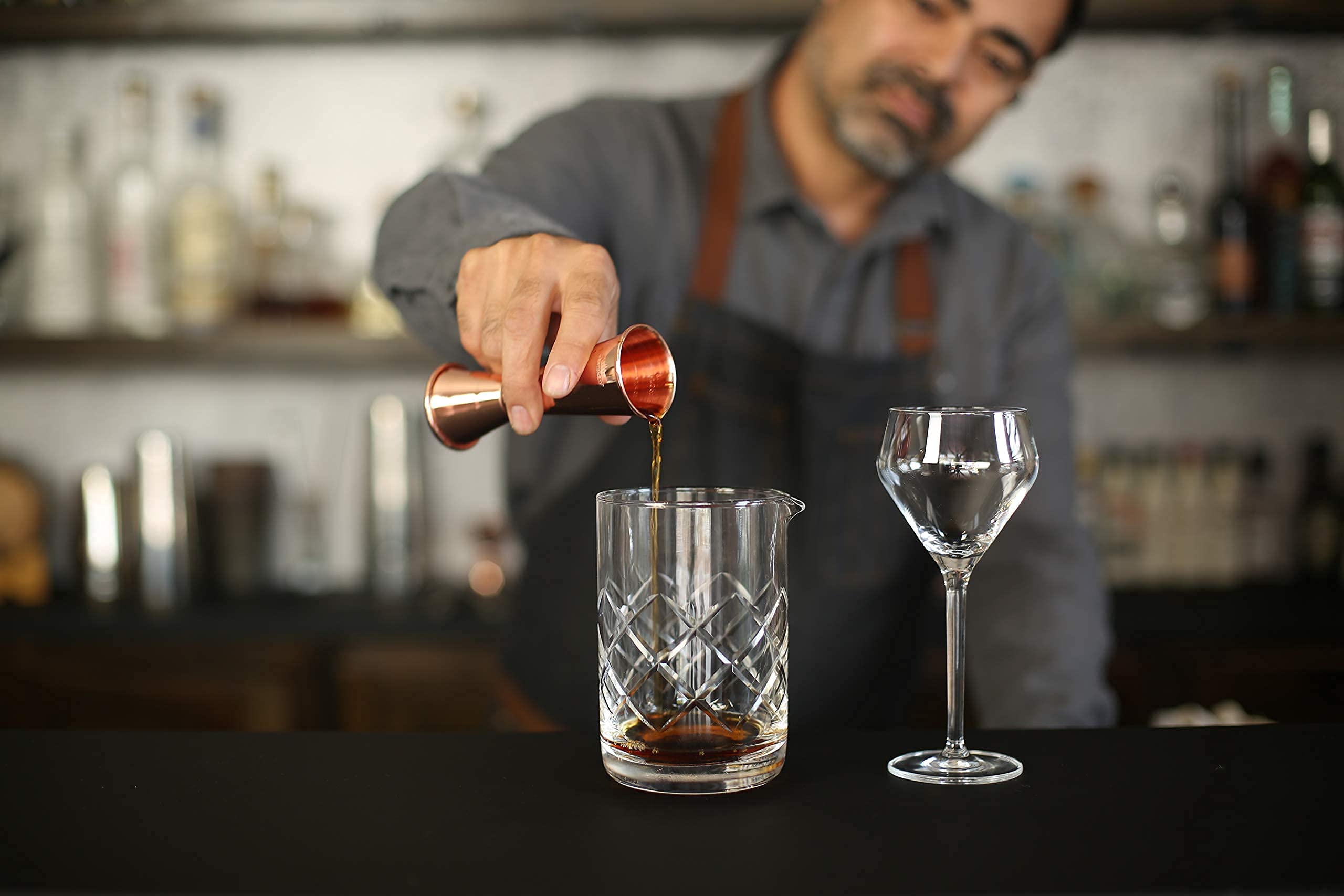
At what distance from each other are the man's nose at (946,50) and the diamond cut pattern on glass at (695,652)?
3.29ft

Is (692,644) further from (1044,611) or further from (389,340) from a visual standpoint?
(389,340)

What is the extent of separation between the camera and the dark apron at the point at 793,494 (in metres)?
1.44

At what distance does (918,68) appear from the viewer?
1.44 m

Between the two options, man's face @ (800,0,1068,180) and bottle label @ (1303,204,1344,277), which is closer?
man's face @ (800,0,1068,180)

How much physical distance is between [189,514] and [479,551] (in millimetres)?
547

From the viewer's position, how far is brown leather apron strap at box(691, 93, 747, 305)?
4.93 feet

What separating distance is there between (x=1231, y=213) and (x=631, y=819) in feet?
6.87

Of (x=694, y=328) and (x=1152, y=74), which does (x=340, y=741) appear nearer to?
(x=694, y=328)

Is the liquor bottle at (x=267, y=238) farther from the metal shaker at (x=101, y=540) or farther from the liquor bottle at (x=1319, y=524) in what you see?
the liquor bottle at (x=1319, y=524)

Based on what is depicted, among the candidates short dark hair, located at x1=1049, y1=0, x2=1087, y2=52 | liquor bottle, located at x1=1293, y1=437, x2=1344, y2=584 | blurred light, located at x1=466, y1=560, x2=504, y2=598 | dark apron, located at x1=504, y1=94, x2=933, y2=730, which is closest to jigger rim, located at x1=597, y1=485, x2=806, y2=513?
dark apron, located at x1=504, y1=94, x2=933, y2=730

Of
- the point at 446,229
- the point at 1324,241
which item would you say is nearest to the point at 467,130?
the point at 446,229

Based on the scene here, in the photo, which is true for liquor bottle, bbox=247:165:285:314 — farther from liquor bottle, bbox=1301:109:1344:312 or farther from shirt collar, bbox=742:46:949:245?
liquor bottle, bbox=1301:109:1344:312

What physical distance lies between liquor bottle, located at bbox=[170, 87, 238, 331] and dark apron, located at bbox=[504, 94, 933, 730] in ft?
3.43

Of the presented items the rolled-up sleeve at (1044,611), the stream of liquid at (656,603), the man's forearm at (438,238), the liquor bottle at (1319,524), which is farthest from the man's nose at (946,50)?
the liquor bottle at (1319,524)
